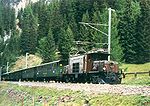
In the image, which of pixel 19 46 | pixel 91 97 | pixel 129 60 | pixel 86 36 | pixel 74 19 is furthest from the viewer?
pixel 19 46

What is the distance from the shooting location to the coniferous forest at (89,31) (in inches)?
3238

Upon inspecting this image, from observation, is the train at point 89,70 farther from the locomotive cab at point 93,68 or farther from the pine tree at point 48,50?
the pine tree at point 48,50

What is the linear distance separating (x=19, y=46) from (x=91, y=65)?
343 ft

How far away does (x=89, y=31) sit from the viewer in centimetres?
9275

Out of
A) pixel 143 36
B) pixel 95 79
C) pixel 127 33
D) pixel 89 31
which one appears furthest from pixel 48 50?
pixel 95 79

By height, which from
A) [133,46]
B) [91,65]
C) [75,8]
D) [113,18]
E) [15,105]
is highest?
[75,8]

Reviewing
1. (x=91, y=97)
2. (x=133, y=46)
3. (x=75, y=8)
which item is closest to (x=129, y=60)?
(x=133, y=46)

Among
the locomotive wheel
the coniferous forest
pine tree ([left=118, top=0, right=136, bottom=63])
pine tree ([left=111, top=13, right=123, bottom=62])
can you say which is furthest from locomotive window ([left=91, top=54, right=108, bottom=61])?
pine tree ([left=118, top=0, right=136, bottom=63])

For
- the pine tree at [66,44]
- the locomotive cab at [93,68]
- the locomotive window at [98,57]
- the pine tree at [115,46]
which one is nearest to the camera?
the locomotive cab at [93,68]

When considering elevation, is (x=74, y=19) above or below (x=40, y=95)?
above

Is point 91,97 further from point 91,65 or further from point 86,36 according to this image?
point 86,36

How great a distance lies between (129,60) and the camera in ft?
274

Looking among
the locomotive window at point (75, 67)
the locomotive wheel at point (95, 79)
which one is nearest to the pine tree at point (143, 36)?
the locomotive window at point (75, 67)

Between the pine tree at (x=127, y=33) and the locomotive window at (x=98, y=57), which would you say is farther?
the pine tree at (x=127, y=33)
